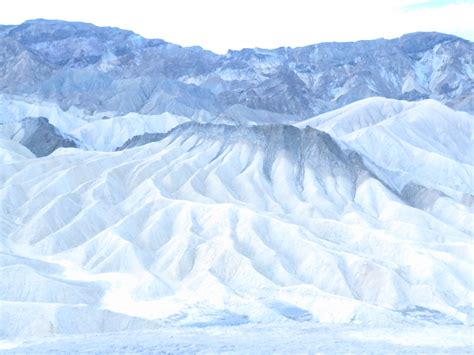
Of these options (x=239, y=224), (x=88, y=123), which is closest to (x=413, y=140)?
(x=239, y=224)

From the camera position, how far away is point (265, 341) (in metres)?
31.4

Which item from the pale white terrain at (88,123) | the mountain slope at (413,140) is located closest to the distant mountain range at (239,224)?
the mountain slope at (413,140)

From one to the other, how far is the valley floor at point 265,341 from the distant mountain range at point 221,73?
226ft

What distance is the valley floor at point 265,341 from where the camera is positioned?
3020 centimetres

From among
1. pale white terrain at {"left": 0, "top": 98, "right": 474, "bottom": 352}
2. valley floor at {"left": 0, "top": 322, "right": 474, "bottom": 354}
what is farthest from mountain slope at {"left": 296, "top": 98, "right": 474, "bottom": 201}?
valley floor at {"left": 0, "top": 322, "right": 474, "bottom": 354}

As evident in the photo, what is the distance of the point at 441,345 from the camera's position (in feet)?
102

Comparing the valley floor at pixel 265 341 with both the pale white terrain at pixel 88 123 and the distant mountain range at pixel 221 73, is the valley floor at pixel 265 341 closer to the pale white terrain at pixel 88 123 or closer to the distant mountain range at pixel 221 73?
the pale white terrain at pixel 88 123

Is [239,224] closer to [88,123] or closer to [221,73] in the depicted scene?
[88,123]

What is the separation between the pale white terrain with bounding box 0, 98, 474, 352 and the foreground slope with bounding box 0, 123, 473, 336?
10 cm

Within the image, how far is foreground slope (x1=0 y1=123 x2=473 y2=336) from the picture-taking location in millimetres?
38656

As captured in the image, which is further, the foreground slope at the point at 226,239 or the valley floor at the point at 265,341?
the foreground slope at the point at 226,239

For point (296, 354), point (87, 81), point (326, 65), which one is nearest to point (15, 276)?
point (296, 354)

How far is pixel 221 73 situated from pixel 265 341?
137968 mm

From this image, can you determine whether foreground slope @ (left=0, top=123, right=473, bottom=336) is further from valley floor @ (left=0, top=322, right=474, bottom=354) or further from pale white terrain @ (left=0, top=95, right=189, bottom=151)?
pale white terrain @ (left=0, top=95, right=189, bottom=151)
